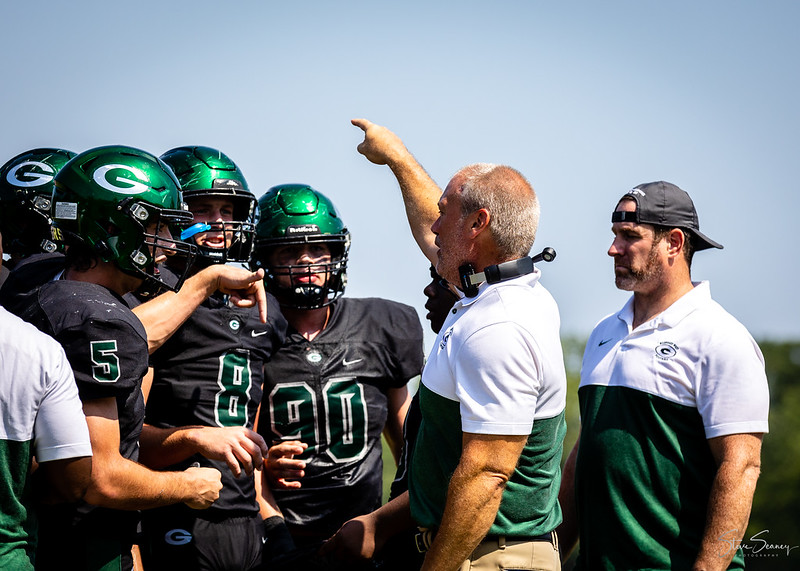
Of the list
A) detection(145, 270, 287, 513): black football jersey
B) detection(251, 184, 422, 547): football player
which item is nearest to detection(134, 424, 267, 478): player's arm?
detection(145, 270, 287, 513): black football jersey

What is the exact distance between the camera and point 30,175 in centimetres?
538

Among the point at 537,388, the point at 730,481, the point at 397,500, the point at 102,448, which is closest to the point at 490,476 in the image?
the point at 537,388

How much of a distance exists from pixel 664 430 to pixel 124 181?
258cm

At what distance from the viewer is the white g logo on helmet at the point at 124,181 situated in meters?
4.13

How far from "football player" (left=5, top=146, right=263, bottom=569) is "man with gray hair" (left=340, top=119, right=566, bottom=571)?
1043mm

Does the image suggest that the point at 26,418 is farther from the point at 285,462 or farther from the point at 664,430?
the point at 664,430

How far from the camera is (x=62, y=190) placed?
4.16 meters

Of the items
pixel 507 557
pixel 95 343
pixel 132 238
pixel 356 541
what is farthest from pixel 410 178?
pixel 507 557

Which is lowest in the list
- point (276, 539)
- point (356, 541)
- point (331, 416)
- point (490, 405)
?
point (276, 539)

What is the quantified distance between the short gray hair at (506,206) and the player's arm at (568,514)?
128cm

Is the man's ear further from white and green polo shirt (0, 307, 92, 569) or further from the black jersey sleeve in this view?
white and green polo shirt (0, 307, 92, 569)

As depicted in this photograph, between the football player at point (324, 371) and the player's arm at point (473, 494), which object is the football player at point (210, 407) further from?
the player's arm at point (473, 494)

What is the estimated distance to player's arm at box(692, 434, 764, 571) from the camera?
386 cm

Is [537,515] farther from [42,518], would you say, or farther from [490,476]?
[42,518]
